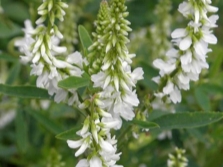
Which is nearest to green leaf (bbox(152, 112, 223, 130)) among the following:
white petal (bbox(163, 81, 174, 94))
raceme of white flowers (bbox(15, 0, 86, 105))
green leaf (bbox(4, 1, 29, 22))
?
white petal (bbox(163, 81, 174, 94))

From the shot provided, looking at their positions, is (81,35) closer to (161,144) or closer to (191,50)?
(191,50)

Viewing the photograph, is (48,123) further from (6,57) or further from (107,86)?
(107,86)

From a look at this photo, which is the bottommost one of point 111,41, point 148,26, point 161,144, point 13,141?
point 13,141

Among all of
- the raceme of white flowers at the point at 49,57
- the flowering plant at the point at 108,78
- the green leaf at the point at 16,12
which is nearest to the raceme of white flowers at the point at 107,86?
the flowering plant at the point at 108,78

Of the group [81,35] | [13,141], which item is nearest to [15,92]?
[81,35]

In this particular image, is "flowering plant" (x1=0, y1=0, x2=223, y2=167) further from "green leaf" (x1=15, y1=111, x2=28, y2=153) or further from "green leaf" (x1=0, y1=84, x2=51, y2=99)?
"green leaf" (x1=15, y1=111, x2=28, y2=153)

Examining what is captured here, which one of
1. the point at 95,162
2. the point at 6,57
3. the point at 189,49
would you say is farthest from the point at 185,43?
the point at 6,57
